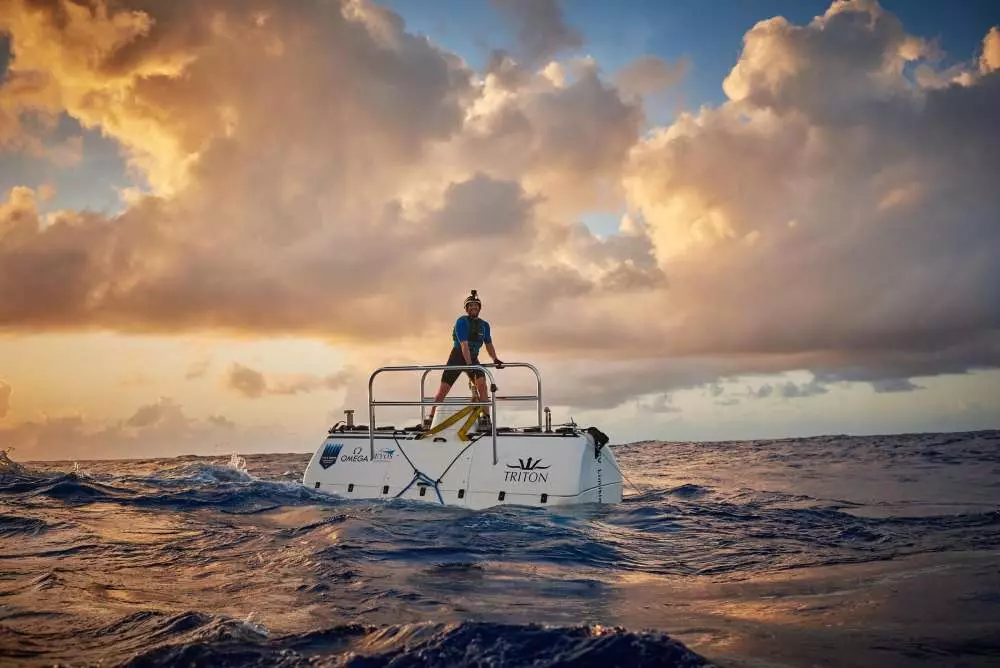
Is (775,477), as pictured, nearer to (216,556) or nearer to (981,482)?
(981,482)

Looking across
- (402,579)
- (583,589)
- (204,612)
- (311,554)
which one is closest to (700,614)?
(583,589)

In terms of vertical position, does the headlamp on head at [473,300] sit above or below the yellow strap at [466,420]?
above

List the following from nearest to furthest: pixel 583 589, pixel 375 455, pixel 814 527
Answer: pixel 583 589 < pixel 814 527 < pixel 375 455

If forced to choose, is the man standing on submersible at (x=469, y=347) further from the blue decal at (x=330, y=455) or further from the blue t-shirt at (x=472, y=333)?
the blue decal at (x=330, y=455)

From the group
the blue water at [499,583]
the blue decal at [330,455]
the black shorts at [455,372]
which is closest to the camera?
the blue water at [499,583]

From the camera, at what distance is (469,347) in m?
12.9

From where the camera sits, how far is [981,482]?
16.9 meters

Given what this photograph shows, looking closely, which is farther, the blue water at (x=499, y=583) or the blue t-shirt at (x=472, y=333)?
the blue t-shirt at (x=472, y=333)

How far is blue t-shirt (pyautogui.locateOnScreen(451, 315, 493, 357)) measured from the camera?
1276cm

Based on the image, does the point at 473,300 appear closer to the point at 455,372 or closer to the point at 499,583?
the point at 455,372

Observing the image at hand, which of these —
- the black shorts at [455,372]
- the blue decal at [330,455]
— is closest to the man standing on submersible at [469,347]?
the black shorts at [455,372]

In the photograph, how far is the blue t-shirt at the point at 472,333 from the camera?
12.8 metres

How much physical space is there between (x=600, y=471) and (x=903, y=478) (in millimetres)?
12338

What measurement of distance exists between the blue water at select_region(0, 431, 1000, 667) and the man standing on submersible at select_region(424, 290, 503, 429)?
88.1 inches
